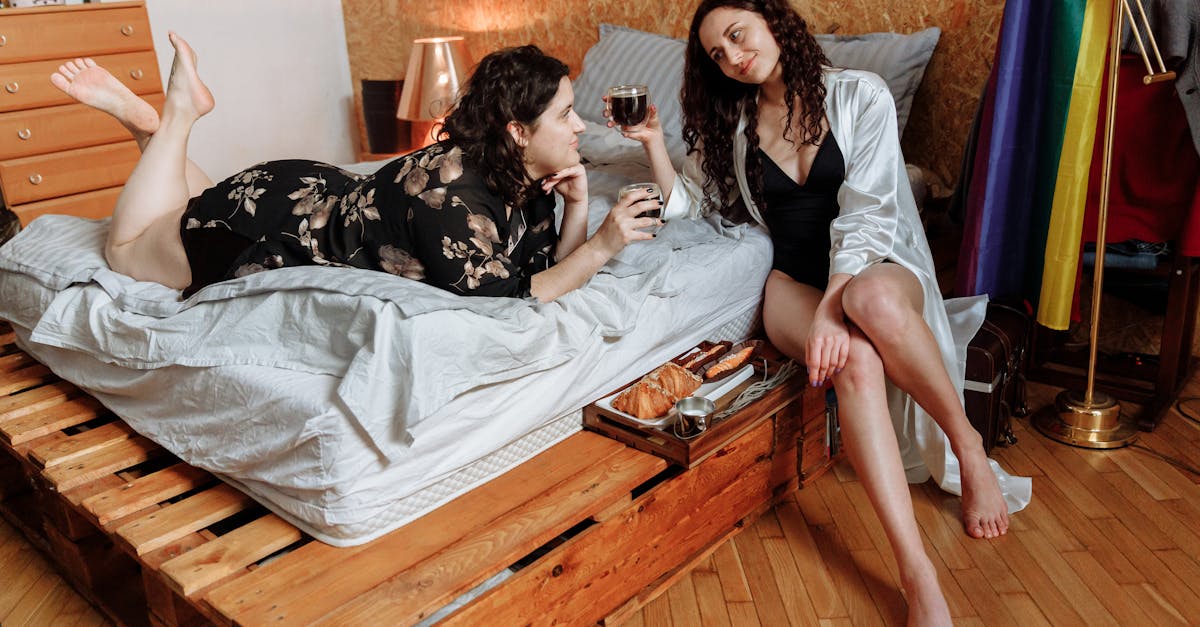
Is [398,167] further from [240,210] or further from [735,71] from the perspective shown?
[735,71]

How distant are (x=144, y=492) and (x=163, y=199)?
0.68 m

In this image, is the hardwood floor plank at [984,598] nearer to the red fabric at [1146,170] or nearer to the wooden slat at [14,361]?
the red fabric at [1146,170]

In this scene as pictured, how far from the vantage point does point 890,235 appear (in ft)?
5.97

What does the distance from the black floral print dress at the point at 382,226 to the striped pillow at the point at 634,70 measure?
0.90 metres

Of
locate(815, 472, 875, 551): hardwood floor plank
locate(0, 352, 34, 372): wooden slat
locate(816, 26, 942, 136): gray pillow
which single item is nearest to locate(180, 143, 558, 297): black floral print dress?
locate(0, 352, 34, 372): wooden slat

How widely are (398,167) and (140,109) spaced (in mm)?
700

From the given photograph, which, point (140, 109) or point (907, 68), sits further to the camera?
point (907, 68)

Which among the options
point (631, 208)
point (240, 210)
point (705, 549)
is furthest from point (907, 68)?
point (240, 210)

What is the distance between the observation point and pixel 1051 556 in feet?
5.67

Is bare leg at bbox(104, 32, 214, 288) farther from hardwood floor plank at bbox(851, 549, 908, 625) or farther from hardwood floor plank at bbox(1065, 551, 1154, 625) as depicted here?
hardwood floor plank at bbox(1065, 551, 1154, 625)

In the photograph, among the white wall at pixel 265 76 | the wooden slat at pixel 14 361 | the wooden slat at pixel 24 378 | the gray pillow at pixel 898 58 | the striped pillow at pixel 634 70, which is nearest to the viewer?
the wooden slat at pixel 24 378

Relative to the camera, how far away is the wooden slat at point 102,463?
158 cm

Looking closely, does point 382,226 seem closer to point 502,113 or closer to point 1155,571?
point 502,113

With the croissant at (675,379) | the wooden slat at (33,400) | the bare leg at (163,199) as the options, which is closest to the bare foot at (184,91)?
the bare leg at (163,199)
